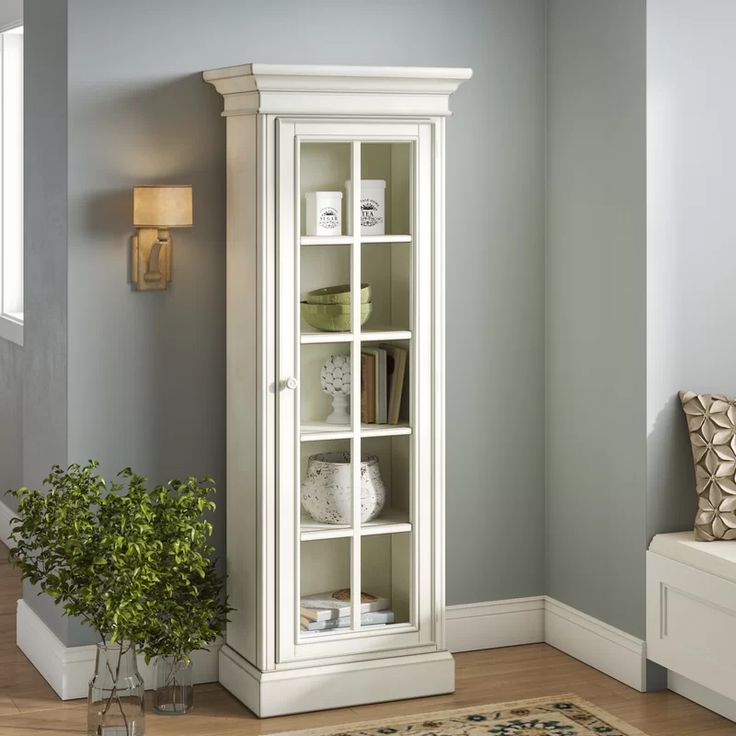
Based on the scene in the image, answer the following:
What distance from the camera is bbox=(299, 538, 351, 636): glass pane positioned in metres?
3.75

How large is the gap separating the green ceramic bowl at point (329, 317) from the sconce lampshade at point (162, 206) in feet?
1.47

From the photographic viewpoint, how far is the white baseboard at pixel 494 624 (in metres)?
4.26

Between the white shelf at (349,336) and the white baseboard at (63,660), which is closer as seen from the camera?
the white shelf at (349,336)

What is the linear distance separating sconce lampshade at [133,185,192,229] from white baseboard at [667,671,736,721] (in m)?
2.06

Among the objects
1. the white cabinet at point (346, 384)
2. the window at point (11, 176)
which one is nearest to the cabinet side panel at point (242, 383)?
the white cabinet at point (346, 384)

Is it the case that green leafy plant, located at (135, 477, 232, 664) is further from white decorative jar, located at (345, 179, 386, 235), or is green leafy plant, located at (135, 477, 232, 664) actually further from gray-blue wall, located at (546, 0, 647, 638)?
gray-blue wall, located at (546, 0, 647, 638)

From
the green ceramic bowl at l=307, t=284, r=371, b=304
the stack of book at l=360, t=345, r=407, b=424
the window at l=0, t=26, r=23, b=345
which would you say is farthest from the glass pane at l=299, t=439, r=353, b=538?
the window at l=0, t=26, r=23, b=345

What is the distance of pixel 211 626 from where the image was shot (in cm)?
371

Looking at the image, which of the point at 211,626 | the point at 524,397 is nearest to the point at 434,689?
the point at 211,626

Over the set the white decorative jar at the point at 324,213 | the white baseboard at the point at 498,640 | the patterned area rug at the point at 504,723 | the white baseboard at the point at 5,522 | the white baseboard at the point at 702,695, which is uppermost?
the white decorative jar at the point at 324,213

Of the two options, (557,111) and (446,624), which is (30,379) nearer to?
(446,624)

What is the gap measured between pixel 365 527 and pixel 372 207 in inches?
38.5

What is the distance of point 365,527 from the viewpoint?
377 centimetres

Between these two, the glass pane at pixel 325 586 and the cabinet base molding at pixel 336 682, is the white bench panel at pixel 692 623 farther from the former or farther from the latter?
the glass pane at pixel 325 586
